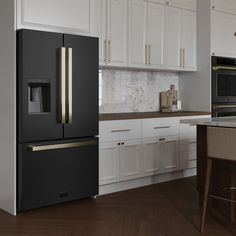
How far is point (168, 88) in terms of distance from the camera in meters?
A: 6.10

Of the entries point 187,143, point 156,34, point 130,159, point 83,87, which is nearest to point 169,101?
point 187,143

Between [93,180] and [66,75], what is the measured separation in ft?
3.71

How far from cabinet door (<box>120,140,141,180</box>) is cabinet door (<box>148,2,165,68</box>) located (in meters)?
1.19

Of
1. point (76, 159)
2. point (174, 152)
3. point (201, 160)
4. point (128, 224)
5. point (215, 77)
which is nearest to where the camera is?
point (128, 224)

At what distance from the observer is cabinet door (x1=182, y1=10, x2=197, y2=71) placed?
578cm

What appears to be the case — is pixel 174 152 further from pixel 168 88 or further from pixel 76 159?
pixel 76 159

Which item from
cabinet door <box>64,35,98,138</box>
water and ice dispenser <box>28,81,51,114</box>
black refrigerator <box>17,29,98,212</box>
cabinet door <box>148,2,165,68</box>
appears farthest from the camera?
cabinet door <box>148,2,165,68</box>

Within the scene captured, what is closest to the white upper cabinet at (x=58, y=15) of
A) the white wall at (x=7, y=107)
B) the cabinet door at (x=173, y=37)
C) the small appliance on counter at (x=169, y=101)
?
the white wall at (x=7, y=107)

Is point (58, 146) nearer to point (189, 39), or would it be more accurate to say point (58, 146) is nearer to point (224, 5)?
point (189, 39)

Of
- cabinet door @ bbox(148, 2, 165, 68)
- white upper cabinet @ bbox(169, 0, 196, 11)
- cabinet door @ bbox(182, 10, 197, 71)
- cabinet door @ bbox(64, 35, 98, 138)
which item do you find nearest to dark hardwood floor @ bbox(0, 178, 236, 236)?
cabinet door @ bbox(64, 35, 98, 138)

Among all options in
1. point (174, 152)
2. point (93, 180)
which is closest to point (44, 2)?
point (93, 180)

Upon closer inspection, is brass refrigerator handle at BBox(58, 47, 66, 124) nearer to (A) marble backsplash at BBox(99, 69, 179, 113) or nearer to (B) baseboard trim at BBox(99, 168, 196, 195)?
(B) baseboard trim at BBox(99, 168, 196, 195)

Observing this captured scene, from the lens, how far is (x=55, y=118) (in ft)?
13.1

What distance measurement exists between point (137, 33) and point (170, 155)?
5.20ft
